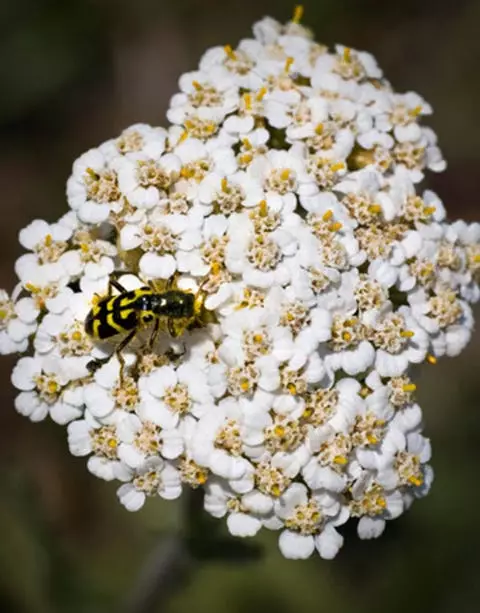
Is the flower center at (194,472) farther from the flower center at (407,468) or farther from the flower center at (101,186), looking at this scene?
the flower center at (101,186)

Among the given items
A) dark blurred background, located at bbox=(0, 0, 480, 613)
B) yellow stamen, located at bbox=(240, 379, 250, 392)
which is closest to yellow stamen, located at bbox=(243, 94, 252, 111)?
yellow stamen, located at bbox=(240, 379, 250, 392)

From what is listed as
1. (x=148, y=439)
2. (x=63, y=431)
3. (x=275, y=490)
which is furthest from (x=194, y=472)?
(x=63, y=431)

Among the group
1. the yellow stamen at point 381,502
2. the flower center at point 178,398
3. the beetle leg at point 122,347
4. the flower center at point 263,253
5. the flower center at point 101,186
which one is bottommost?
the yellow stamen at point 381,502

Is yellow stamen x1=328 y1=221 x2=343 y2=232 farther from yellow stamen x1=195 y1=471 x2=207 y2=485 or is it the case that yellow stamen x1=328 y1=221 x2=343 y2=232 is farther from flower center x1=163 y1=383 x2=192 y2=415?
yellow stamen x1=195 y1=471 x2=207 y2=485

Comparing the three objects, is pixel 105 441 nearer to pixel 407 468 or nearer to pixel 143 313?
pixel 143 313

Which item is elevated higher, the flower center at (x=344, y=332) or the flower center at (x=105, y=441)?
the flower center at (x=344, y=332)

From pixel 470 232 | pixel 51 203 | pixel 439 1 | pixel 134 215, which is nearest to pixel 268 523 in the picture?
pixel 134 215

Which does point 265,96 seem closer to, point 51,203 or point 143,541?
point 51,203

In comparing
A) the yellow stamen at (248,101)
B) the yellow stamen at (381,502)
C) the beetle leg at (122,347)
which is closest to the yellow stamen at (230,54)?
the yellow stamen at (248,101)
